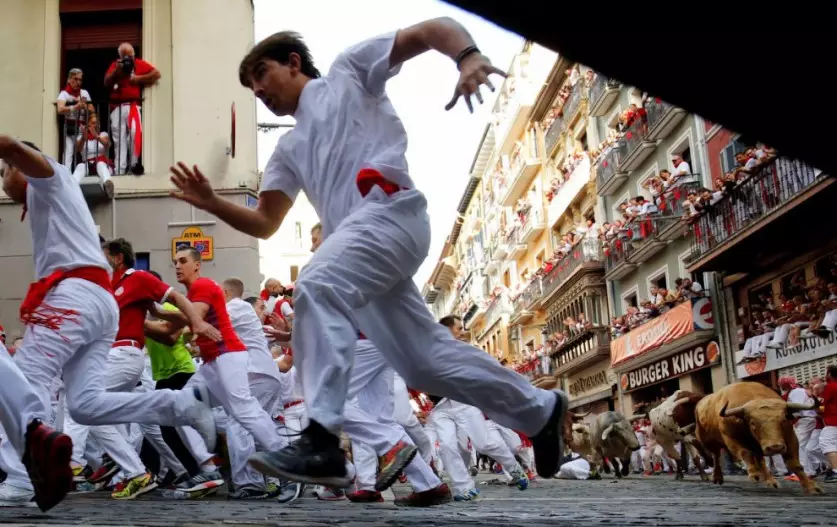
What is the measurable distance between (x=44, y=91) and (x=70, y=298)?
13.1 m

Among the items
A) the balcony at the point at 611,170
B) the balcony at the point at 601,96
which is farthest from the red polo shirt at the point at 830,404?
the balcony at the point at 601,96

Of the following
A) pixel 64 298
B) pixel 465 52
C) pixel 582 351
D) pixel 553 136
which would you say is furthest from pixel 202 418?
pixel 553 136

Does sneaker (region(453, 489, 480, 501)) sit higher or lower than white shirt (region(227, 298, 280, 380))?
lower

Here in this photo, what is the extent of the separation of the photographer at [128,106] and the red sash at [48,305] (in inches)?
475

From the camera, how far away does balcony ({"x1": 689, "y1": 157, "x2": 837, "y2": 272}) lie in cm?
2312

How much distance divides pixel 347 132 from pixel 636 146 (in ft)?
106

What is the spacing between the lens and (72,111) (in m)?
17.3

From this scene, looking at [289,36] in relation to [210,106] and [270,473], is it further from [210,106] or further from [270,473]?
[210,106]

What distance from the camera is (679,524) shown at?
4195 mm

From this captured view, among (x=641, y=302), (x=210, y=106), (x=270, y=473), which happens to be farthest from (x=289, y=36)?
(x=641, y=302)

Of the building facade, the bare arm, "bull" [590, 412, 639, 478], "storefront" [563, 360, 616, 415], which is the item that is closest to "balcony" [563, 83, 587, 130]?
"storefront" [563, 360, 616, 415]

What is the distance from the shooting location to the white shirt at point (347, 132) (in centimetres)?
424

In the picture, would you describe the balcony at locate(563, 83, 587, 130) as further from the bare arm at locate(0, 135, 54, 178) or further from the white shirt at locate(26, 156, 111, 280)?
the bare arm at locate(0, 135, 54, 178)

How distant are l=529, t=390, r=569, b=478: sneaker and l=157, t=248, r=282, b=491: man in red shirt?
357 cm
